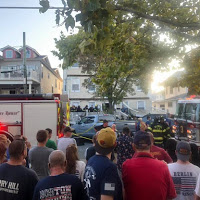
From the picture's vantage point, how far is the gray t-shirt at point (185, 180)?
136 inches

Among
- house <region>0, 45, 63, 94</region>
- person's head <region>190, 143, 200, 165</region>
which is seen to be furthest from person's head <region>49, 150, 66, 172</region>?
house <region>0, 45, 63, 94</region>

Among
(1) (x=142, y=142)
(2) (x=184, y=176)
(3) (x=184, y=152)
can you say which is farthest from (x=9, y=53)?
(1) (x=142, y=142)

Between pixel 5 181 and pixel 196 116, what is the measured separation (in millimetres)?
9025

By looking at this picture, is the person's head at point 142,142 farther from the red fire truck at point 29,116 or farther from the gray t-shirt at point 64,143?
the red fire truck at point 29,116

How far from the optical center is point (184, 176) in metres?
3.47

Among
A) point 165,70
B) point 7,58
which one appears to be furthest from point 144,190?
point 7,58

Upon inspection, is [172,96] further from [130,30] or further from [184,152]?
[184,152]

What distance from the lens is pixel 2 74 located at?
101ft

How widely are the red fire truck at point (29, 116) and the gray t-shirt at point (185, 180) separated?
7202 millimetres

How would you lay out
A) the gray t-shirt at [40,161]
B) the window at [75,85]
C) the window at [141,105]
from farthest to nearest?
the window at [141,105]
the window at [75,85]
the gray t-shirt at [40,161]

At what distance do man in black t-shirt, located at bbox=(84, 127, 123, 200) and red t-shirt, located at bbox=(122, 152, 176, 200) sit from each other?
0.21m

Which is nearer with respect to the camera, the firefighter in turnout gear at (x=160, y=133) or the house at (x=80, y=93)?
the firefighter in turnout gear at (x=160, y=133)

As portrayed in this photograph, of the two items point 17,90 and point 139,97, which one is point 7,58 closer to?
point 17,90

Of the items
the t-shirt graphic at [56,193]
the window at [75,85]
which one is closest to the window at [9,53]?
the window at [75,85]
